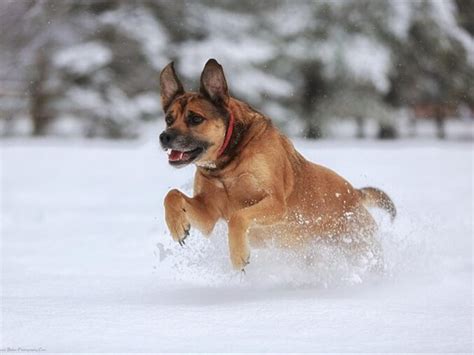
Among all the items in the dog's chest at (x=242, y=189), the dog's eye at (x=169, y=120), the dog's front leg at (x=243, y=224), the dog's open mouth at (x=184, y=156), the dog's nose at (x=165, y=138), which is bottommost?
the dog's front leg at (x=243, y=224)

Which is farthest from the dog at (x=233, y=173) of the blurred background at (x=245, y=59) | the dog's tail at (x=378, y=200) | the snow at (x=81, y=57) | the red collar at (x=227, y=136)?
the snow at (x=81, y=57)

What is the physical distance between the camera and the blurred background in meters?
24.9

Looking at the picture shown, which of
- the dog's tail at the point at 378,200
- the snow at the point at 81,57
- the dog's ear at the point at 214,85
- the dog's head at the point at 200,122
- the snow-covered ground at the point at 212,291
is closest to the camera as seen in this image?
the snow-covered ground at the point at 212,291

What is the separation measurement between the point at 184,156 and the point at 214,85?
1.68ft

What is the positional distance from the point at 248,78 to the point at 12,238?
17653 millimetres

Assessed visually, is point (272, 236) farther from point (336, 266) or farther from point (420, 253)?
point (420, 253)

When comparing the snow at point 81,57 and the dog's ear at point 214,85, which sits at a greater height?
the snow at point 81,57

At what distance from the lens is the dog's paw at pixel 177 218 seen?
496cm

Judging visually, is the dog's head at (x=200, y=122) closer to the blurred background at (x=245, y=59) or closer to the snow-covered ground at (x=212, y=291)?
the snow-covered ground at (x=212, y=291)

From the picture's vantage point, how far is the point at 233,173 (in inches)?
199

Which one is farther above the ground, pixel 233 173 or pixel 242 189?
pixel 233 173

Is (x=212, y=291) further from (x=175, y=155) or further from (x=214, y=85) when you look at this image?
(x=214, y=85)

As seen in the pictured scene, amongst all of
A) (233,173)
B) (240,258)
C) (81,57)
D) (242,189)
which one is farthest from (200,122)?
(81,57)

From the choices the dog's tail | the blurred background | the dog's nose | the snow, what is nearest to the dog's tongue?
the dog's nose
